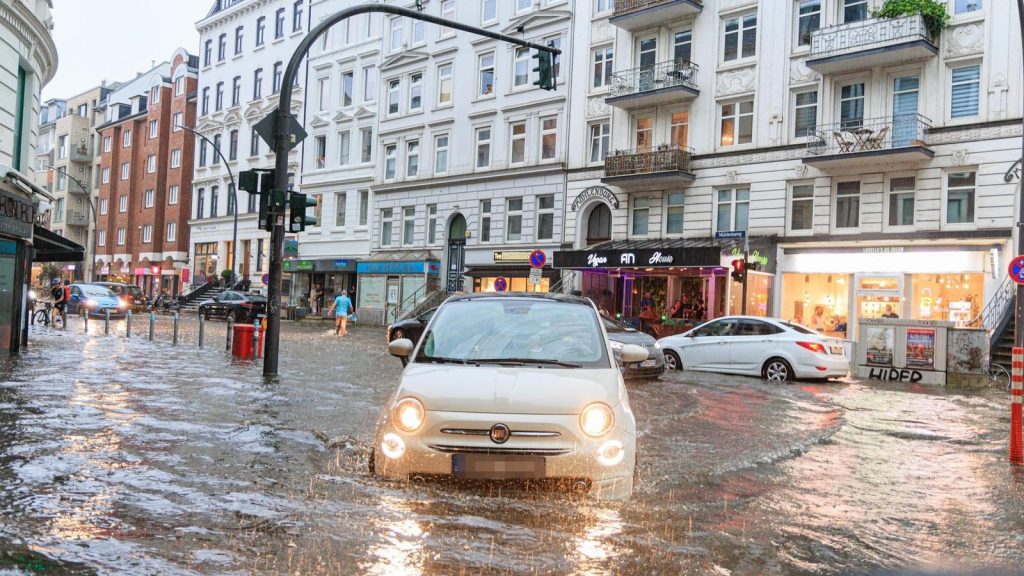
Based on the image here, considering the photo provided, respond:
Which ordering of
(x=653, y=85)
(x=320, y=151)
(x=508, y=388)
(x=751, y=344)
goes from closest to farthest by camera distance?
(x=508, y=388) < (x=751, y=344) < (x=653, y=85) < (x=320, y=151)

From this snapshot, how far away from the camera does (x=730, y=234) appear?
2780 centimetres

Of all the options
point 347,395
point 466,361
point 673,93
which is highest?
point 673,93

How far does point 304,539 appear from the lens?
16.0ft

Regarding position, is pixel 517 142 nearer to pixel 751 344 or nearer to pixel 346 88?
pixel 346 88

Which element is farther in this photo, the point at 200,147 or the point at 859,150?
the point at 200,147

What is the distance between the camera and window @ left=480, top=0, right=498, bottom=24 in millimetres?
38434

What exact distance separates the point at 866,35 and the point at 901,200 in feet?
16.9

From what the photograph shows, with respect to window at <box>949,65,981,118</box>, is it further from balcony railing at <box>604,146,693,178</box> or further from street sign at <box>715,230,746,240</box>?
balcony railing at <box>604,146,693,178</box>

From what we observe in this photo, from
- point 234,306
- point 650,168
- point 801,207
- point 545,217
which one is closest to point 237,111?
point 234,306

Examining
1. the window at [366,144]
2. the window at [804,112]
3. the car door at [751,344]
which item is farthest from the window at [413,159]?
the car door at [751,344]

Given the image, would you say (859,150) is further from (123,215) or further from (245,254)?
(123,215)

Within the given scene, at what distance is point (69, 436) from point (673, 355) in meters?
14.3

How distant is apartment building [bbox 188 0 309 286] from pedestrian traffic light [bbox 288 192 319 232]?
36456 millimetres

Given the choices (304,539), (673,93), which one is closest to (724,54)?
(673,93)
